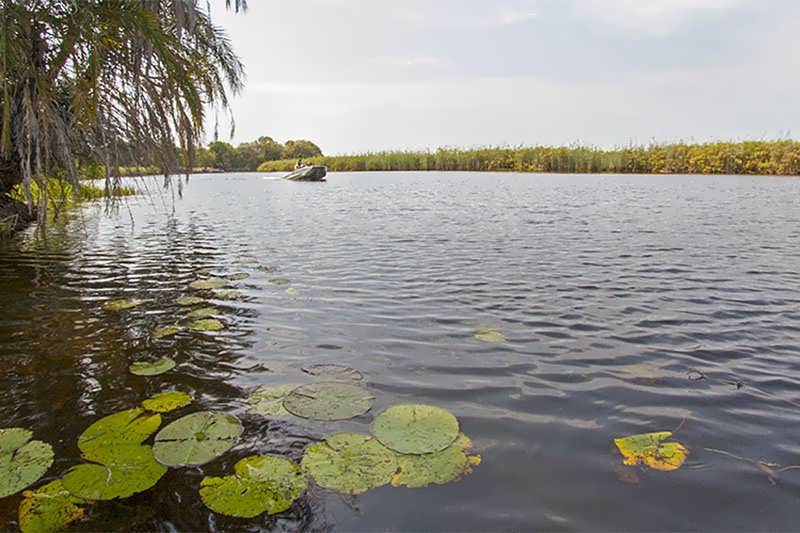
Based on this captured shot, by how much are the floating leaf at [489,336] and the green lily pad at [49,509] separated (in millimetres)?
3178

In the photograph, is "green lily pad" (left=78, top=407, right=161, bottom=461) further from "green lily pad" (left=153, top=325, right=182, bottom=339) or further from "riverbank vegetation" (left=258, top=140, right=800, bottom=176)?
"riverbank vegetation" (left=258, top=140, right=800, bottom=176)

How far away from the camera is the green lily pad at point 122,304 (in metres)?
5.30

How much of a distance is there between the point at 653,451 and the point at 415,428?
1367 millimetres

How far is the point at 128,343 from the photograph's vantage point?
4207mm

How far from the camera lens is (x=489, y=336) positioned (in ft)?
14.3

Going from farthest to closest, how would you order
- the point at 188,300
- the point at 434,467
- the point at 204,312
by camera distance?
the point at 188,300
the point at 204,312
the point at 434,467

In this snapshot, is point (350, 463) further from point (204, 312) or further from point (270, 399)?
point (204, 312)

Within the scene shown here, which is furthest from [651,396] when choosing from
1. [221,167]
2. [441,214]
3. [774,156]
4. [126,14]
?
[221,167]

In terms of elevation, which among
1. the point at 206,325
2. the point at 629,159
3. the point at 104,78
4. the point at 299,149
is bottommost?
the point at 206,325

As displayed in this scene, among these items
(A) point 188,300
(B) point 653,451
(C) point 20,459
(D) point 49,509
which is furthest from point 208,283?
(B) point 653,451

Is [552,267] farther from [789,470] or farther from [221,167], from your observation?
[221,167]

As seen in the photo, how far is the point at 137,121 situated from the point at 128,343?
4.07 metres

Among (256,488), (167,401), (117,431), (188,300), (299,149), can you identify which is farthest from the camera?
(299,149)

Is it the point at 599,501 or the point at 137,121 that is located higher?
the point at 137,121
